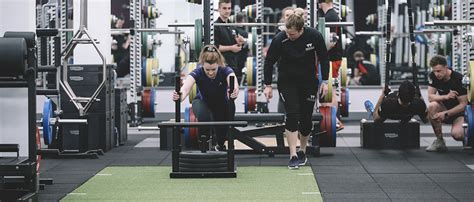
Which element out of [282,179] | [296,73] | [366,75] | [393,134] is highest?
[296,73]

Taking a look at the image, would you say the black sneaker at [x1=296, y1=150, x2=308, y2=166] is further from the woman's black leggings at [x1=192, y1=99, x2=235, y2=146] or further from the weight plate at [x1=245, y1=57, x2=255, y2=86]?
the weight plate at [x1=245, y1=57, x2=255, y2=86]

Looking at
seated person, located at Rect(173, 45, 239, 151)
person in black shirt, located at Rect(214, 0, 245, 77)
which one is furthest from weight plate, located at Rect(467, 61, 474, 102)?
person in black shirt, located at Rect(214, 0, 245, 77)

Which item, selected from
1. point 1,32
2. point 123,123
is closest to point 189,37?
point 123,123

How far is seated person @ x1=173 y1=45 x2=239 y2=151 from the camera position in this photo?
22.7 ft

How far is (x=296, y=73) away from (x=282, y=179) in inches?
41.7

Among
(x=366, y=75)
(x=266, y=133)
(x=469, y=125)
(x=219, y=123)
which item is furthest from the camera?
(x=366, y=75)

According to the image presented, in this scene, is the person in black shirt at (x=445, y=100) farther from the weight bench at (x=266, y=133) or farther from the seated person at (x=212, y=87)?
the seated person at (x=212, y=87)

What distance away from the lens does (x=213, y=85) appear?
713 cm

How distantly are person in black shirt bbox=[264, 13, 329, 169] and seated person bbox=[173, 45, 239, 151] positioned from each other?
0.35 metres

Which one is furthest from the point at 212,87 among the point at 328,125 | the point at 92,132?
the point at 92,132

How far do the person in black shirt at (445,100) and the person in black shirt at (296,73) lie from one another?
160 centimetres

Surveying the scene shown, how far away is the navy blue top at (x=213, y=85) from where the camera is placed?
7098 millimetres

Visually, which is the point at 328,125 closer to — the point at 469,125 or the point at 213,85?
the point at 469,125

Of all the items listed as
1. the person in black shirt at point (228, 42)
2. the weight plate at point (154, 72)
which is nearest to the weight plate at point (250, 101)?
the person in black shirt at point (228, 42)
